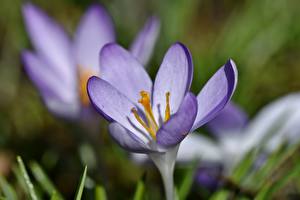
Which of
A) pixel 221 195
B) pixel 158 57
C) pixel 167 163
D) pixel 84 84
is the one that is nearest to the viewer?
pixel 167 163

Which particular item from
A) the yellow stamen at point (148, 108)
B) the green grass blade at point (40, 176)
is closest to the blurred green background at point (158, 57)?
the green grass blade at point (40, 176)

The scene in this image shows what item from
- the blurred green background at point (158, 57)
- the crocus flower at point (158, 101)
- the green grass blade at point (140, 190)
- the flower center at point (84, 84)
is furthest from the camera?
the blurred green background at point (158, 57)

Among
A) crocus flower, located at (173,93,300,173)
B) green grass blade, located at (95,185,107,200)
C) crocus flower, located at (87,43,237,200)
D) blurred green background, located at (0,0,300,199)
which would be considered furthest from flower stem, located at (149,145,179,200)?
blurred green background, located at (0,0,300,199)

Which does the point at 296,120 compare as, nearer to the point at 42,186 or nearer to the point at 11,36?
the point at 42,186

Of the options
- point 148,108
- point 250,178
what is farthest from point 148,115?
point 250,178

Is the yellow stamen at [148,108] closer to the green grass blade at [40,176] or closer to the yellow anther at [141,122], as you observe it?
the yellow anther at [141,122]

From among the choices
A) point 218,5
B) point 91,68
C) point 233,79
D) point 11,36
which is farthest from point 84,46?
point 218,5

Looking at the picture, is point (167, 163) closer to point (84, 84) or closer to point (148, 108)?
point (148, 108)
